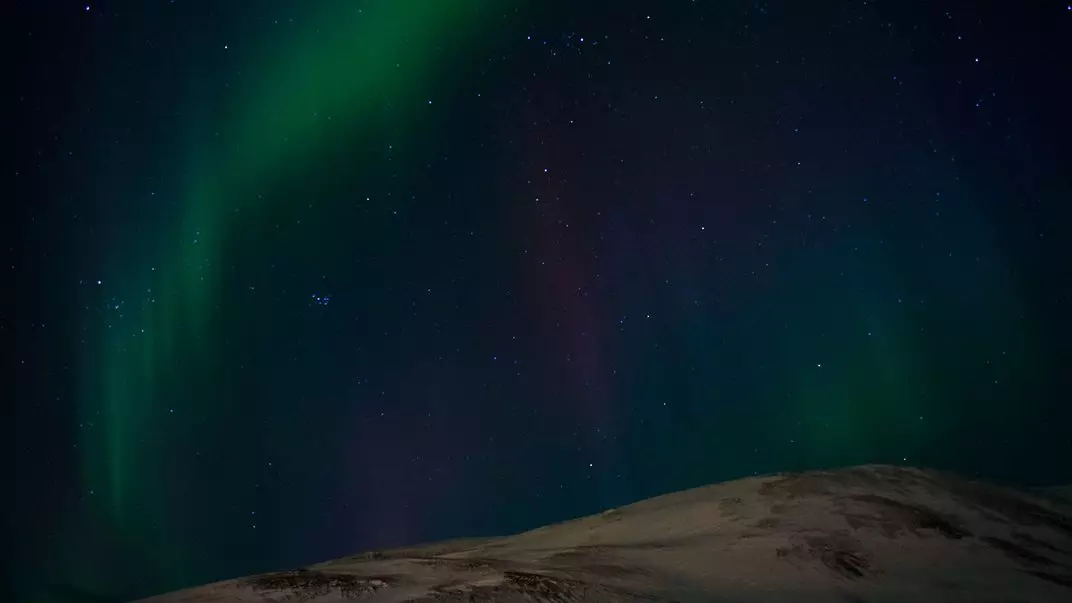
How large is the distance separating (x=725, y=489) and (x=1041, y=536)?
217 inches

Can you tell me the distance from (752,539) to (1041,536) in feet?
17.1

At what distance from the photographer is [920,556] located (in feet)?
30.6

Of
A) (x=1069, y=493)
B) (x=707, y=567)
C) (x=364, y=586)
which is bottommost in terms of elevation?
(x=1069, y=493)

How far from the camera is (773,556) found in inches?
355

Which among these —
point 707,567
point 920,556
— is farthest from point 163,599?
point 920,556

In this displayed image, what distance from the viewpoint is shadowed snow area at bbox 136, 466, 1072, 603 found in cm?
712

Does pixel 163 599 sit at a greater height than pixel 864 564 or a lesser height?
greater

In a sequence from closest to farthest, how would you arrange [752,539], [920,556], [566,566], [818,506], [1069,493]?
[566,566]
[920,556]
[752,539]
[818,506]
[1069,493]

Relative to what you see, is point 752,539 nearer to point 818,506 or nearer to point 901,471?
point 818,506

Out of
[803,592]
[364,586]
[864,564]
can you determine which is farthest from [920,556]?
[364,586]

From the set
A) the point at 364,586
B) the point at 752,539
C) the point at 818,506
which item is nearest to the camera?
the point at 364,586

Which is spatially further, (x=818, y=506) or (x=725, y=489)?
(x=725, y=489)

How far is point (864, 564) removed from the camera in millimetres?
8797

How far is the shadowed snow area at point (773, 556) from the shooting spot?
7.12m
